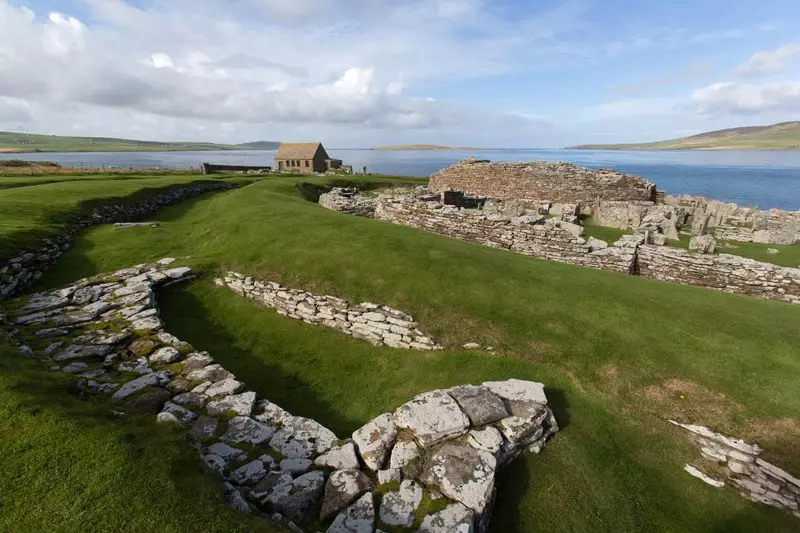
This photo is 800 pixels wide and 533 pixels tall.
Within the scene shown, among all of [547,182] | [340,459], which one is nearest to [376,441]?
[340,459]

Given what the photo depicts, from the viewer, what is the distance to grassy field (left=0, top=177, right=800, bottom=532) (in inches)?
251

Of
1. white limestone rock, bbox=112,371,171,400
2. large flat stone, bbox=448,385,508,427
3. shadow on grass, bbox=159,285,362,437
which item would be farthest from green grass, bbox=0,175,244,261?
large flat stone, bbox=448,385,508,427

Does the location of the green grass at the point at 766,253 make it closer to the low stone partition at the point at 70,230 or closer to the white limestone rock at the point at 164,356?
the white limestone rock at the point at 164,356

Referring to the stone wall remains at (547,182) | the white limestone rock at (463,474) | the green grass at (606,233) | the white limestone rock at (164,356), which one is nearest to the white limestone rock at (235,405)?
the white limestone rock at (164,356)

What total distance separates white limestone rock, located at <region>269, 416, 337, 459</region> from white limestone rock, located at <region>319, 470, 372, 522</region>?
752mm

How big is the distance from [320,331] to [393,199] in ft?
49.8

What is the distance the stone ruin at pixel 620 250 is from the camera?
45.8 ft

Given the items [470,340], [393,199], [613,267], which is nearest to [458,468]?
[470,340]

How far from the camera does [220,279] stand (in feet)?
46.5

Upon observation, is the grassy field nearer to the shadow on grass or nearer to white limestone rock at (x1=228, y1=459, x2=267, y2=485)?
the shadow on grass

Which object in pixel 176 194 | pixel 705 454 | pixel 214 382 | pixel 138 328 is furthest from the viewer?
pixel 176 194

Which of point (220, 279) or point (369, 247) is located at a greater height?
point (369, 247)

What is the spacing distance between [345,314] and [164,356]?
469 centimetres

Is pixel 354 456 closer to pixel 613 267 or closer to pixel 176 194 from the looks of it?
pixel 613 267
